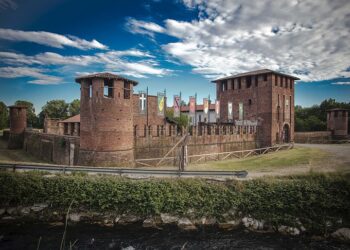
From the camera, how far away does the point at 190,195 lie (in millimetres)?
13367

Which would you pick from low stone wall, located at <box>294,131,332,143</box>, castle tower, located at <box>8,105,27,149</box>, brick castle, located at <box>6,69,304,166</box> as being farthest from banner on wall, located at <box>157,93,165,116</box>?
low stone wall, located at <box>294,131,332,143</box>

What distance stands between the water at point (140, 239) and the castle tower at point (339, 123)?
125 feet

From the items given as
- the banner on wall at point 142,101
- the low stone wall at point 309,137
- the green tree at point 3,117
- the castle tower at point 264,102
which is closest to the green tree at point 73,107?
the green tree at point 3,117

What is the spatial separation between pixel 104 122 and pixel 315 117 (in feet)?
165

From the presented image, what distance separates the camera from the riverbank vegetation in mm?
12750

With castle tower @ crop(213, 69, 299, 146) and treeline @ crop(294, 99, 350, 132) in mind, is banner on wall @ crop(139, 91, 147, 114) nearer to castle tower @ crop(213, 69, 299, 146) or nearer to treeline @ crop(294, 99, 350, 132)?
castle tower @ crop(213, 69, 299, 146)

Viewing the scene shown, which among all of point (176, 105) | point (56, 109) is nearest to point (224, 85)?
point (176, 105)

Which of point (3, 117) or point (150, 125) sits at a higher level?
point (3, 117)

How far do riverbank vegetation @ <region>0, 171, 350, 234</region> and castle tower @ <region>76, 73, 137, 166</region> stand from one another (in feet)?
15.9

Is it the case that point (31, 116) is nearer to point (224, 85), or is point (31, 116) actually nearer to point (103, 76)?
point (224, 85)

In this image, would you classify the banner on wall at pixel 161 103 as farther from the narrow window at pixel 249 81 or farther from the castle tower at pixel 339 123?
the castle tower at pixel 339 123

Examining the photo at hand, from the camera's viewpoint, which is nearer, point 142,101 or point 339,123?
Answer: point 142,101

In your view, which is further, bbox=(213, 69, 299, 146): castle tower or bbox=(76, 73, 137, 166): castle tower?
bbox=(213, 69, 299, 146): castle tower

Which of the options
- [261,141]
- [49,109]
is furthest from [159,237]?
[49,109]
